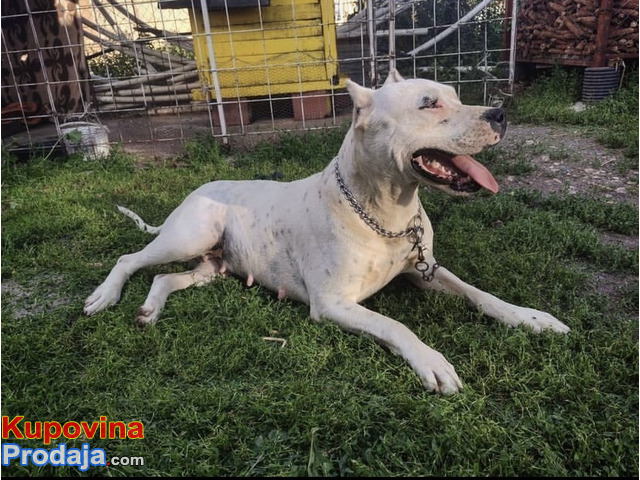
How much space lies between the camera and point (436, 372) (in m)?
2.36

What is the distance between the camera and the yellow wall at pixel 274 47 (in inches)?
295

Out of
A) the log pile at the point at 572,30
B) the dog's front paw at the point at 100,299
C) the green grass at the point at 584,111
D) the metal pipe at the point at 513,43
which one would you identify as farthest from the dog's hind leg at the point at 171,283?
the log pile at the point at 572,30

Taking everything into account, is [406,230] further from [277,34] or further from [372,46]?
[277,34]

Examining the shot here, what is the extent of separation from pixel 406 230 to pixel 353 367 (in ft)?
2.78

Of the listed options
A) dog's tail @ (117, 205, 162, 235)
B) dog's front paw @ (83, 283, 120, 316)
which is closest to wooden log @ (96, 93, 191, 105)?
dog's tail @ (117, 205, 162, 235)

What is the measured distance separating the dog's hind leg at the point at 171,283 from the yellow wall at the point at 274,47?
175 inches

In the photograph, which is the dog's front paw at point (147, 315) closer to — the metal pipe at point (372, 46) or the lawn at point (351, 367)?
the lawn at point (351, 367)

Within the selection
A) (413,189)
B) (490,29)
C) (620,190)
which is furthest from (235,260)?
(490,29)

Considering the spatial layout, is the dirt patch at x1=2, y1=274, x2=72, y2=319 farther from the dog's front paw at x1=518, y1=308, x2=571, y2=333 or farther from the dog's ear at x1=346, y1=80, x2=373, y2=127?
the dog's front paw at x1=518, y1=308, x2=571, y2=333

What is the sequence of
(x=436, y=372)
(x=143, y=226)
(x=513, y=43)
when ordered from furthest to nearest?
1. (x=513, y=43)
2. (x=143, y=226)
3. (x=436, y=372)

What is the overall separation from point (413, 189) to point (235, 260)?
1.41 m

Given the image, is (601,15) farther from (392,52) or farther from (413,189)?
(413,189)

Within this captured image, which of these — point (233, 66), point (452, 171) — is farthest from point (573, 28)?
point (452, 171)

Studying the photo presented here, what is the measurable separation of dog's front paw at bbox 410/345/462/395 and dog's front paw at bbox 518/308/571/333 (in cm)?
57
